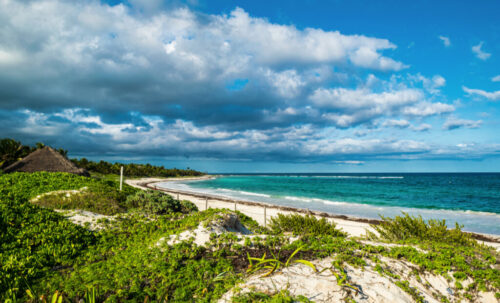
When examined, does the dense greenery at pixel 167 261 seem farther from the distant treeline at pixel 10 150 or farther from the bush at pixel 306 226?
the distant treeline at pixel 10 150

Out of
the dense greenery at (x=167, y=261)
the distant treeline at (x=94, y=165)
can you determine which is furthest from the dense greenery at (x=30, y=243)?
A: the distant treeline at (x=94, y=165)

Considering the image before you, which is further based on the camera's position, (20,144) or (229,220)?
(20,144)

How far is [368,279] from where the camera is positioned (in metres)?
4.14

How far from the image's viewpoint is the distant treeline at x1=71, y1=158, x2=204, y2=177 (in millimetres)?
66469

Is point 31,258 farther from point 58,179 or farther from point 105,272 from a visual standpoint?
point 58,179

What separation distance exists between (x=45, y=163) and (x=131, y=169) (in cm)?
6476

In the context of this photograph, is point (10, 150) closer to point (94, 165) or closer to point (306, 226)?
point (94, 165)

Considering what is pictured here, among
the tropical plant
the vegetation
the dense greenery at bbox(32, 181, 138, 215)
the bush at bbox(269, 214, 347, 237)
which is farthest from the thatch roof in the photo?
the vegetation

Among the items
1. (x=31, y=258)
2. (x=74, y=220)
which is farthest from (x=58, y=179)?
(x=31, y=258)

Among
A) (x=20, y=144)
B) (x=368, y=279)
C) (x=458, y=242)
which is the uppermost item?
(x=20, y=144)

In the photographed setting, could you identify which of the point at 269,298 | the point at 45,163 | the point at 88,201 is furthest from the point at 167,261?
the point at 45,163

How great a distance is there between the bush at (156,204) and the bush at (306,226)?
16.6 feet

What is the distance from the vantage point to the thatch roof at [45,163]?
22.5 m

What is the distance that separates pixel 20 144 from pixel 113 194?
3668 centimetres
